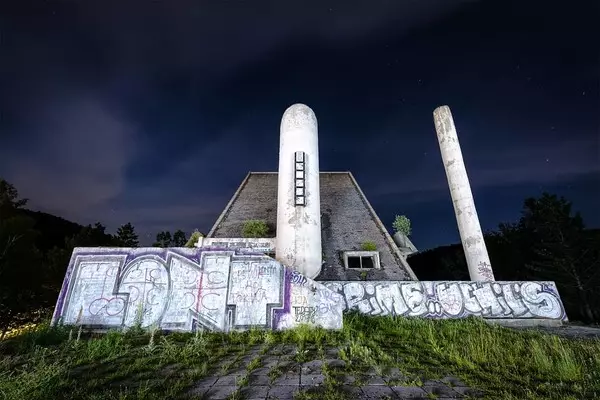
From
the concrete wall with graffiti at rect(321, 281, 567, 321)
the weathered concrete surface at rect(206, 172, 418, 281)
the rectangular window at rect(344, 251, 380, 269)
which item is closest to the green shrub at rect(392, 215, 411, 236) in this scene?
the weathered concrete surface at rect(206, 172, 418, 281)

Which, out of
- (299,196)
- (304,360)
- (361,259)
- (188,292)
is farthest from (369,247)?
(304,360)

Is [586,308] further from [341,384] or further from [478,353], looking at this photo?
[341,384]

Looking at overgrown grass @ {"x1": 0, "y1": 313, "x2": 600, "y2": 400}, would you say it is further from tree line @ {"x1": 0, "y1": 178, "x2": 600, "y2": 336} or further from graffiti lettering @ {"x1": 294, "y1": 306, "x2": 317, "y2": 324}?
tree line @ {"x1": 0, "y1": 178, "x2": 600, "y2": 336}

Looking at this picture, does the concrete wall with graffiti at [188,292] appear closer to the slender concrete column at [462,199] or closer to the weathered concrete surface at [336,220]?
the weathered concrete surface at [336,220]

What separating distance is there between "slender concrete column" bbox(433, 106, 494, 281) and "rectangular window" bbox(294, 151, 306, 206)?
34.1 ft

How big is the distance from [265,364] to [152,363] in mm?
2461

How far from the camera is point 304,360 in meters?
6.19

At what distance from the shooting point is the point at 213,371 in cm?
548

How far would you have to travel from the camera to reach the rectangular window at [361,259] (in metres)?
16.1

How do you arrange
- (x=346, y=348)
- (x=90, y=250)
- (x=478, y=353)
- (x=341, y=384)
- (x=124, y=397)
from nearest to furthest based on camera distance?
(x=124, y=397) → (x=341, y=384) → (x=478, y=353) → (x=346, y=348) → (x=90, y=250)

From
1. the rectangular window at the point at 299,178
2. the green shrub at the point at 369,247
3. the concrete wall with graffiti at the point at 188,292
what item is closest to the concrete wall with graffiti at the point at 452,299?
the concrete wall with graffiti at the point at 188,292

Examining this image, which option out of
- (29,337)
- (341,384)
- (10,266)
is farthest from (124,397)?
(10,266)

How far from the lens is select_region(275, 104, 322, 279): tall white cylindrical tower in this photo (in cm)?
1461

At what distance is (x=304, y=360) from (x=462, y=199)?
15937mm
